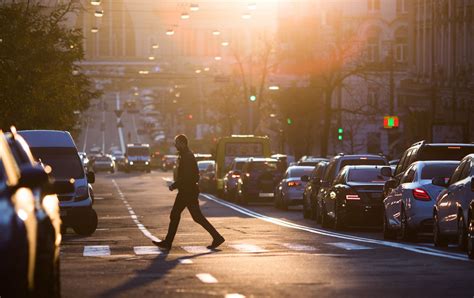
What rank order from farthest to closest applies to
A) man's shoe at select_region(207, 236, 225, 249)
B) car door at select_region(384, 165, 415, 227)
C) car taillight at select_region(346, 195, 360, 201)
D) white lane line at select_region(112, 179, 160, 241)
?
car taillight at select_region(346, 195, 360, 201) → white lane line at select_region(112, 179, 160, 241) → car door at select_region(384, 165, 415, 227) → man's shoe at select_region(207, 236, 225, 249)

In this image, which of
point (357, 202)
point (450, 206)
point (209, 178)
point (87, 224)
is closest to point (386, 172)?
point (357, 202)

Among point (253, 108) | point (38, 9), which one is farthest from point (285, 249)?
point (253, 108)

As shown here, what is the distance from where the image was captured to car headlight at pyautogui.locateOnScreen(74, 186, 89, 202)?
32875mm

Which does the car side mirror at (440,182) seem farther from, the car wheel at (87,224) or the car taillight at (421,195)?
the car wheel at (87,224)

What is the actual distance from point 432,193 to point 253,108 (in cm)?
8421

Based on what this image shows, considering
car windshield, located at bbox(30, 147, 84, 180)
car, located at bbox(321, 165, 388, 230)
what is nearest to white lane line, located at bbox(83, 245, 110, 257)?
car windshield, located at bbox(30, 147, 84, 180)

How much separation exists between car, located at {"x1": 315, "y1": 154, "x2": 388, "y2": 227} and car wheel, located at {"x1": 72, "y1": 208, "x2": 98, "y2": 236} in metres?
5.94

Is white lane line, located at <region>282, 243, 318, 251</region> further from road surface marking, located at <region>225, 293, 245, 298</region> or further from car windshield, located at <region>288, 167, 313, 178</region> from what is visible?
car windshield, located at <region>288, 167, 313, 178</region>

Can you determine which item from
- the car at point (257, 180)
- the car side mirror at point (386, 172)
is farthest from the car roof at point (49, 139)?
the car at point (257, 180)

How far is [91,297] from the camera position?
655 inches

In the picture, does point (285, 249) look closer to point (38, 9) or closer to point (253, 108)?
point (38, 9)

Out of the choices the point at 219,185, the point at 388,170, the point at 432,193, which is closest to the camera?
the point at 432,193

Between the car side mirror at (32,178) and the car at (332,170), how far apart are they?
23.4m

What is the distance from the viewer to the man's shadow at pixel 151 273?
1757 centimetres
